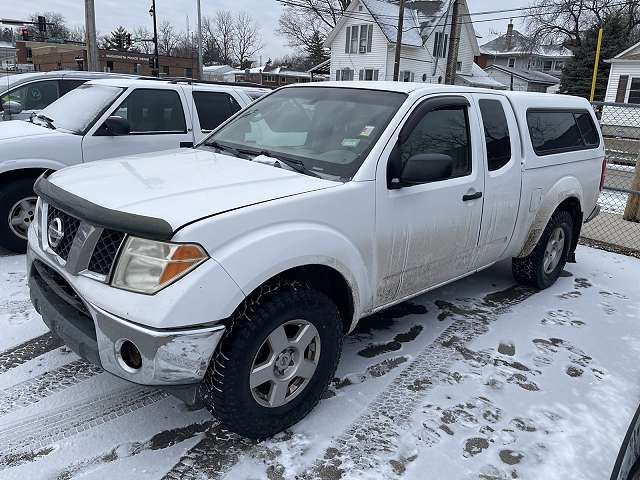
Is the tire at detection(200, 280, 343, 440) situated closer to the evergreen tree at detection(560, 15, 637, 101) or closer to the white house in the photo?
the white house

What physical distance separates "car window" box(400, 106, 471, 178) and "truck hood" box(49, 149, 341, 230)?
2.68 feet

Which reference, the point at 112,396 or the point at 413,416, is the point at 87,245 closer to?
the point at 112,396

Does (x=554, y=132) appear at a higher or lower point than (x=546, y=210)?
higher

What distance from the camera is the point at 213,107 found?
6.55 metres

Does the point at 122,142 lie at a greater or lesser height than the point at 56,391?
greater

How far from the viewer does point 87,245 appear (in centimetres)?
249

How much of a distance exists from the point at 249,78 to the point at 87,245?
60.2 m

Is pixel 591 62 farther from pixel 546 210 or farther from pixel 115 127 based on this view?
pixel 115 127

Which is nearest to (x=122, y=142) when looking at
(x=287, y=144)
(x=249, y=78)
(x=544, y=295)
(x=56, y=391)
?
(x=287, y=144)

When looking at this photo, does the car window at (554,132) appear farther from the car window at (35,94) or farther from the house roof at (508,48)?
the house roof at (508,48)

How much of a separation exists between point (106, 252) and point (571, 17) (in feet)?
179

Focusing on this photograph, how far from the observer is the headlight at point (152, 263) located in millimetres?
2301

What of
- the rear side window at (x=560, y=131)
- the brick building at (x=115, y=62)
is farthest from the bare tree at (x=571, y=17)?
the rear side window at (x=560, y=131)

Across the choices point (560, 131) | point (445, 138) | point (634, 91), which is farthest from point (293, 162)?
point (634, 91)
